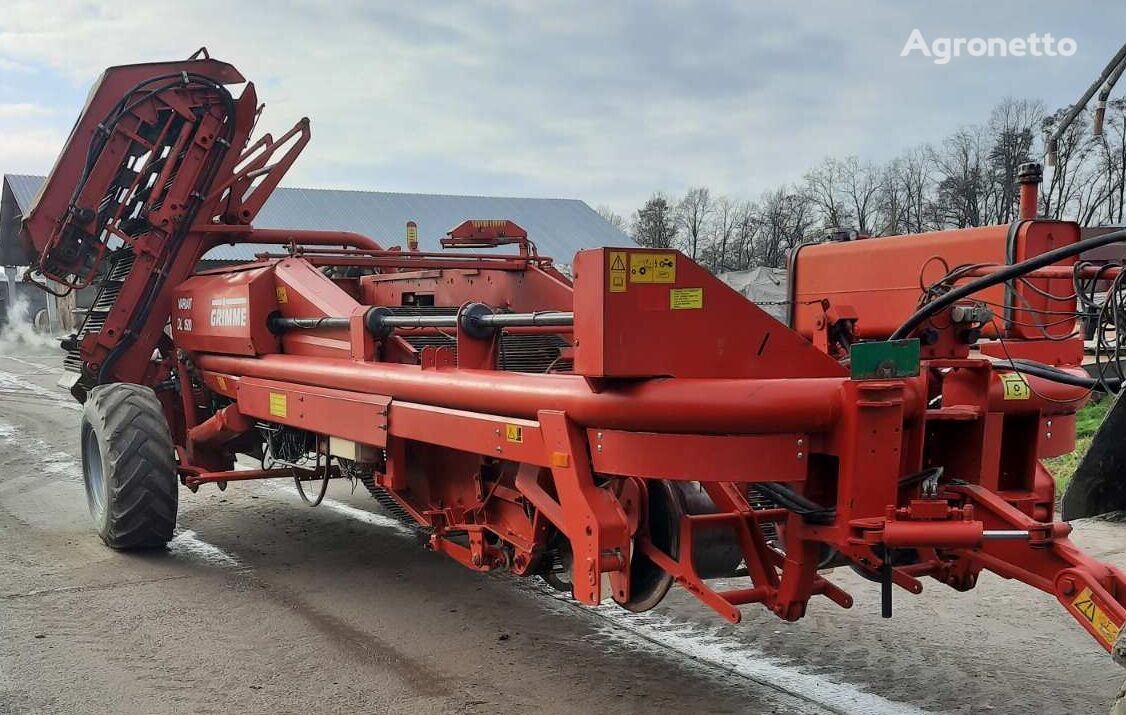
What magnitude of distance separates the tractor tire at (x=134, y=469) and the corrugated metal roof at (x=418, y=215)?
2270 cm

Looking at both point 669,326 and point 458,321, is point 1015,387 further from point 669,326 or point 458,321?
point 458,321

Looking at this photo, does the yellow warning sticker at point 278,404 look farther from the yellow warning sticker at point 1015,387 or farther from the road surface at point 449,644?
the yellow warning sticker at point 1015,387

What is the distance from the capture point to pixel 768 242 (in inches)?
1698

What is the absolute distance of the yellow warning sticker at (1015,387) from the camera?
333 cm

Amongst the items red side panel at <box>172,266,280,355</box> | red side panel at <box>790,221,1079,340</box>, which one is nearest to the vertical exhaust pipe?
red side panel at <box>790,221,1079,340</box>

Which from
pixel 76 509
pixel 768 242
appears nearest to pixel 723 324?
pixel 76 509

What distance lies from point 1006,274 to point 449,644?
8.94 feet

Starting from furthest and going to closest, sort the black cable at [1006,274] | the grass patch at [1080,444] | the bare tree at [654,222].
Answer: the bare tree at [654,222]
the grass patch at [1080,444]
the black cable at [1006,274]

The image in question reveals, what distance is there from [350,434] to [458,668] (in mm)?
1112

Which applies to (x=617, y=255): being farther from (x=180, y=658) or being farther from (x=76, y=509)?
(x=76, y=509)

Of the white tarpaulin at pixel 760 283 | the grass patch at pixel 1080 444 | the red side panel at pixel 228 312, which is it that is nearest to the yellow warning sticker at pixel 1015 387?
the red side panel at pixel 228 312

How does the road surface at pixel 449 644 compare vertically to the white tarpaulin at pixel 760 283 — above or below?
below

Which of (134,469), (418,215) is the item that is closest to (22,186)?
(418,215)

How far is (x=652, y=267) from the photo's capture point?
2.97 metres
